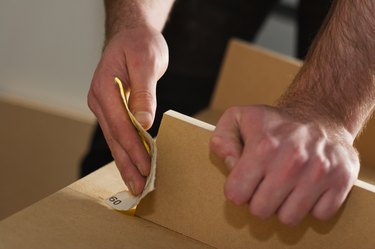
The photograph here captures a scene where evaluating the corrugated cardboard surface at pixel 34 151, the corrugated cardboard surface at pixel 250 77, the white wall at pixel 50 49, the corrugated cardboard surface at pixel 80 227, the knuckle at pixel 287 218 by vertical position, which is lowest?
the corrugated cardboard surface at pixel 34 151

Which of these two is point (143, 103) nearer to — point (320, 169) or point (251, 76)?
point (320, 169)

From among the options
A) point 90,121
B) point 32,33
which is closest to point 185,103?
point 90,121

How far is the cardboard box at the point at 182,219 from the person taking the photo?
2.30ft

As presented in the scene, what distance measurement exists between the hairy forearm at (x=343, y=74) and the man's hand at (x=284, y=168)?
0.21ft

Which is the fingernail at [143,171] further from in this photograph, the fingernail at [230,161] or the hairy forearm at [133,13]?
the hairy forearm at [133,13]

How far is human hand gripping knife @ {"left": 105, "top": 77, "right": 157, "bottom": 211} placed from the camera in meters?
0.76

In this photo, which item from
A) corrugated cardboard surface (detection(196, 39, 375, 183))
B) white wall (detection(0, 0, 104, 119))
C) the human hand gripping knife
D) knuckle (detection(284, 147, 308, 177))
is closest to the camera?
knuckle (detection(284, 147, 308, 177))

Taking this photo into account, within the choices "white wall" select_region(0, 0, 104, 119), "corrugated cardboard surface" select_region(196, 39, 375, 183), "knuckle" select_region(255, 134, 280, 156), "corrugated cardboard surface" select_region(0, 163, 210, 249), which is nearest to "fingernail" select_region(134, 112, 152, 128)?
"corrugated cardboard surface" select_region(0, 163, 210, 249)

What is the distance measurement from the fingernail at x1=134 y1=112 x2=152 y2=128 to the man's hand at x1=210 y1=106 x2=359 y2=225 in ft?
0.52

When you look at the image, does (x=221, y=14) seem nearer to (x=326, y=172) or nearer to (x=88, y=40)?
(x=88, y=40)

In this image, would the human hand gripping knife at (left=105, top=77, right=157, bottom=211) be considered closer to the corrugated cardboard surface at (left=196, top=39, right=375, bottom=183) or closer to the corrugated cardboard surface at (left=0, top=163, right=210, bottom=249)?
the corrugated cardboard surface at (left=0, top=163, right=210, bottom=249)

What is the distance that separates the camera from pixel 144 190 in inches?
30.1

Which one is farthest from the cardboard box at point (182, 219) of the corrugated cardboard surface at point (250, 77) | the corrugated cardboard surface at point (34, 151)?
the corrugated cardboard surface at point (34, 151)

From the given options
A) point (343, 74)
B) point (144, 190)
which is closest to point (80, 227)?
point (144, 190)
